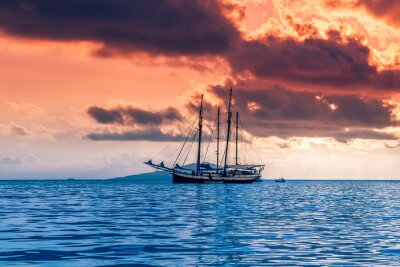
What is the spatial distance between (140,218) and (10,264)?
2422cm

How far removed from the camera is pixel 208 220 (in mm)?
44906

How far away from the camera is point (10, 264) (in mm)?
22766

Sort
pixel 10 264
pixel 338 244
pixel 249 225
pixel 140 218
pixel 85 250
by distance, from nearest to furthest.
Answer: pixel 10 264
pixel 85 250
pixel 338 244
pixel 249 225
pixel 140 218

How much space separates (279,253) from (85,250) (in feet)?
27.3

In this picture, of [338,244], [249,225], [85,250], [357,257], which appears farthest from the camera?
[249,225]

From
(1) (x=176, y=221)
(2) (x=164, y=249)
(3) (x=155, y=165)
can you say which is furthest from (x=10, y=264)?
(3) (x=155, y=165)

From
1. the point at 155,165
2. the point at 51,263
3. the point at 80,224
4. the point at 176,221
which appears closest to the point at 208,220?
the point at 176,221

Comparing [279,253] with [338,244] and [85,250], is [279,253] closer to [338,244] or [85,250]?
[338,244]

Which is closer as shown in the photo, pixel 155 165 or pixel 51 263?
pixel 51 263

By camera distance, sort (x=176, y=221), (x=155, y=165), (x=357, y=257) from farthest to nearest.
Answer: (x=155, y=165) < (x=176, y=221) < (x=357, y=257)

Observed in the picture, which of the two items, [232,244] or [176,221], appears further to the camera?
[176,221]

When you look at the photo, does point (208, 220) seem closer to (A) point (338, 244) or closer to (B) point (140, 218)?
(B) point (140, 218)

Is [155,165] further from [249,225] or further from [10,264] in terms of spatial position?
[10,264]

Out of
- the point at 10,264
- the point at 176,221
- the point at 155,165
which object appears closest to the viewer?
the point at 10,264
